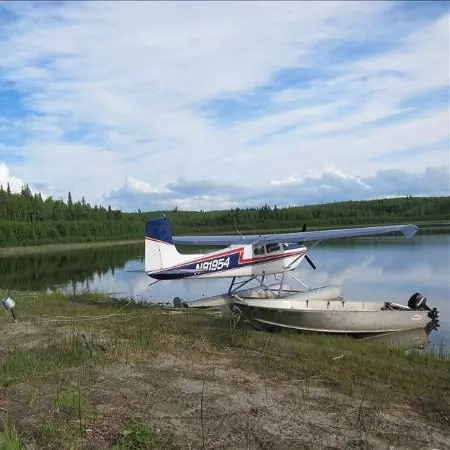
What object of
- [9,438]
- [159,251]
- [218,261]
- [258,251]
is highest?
[159,251]

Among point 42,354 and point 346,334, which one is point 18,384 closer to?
point 42,354

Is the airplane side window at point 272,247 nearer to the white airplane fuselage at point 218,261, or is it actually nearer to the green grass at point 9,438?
the white airplane fuselage at point 218,261

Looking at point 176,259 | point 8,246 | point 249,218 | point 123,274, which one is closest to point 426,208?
point 249,218

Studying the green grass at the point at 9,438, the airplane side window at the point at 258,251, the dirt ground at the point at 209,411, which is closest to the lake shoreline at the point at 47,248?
the airplane side window at the point at 258,251

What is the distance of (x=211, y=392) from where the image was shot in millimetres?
6129

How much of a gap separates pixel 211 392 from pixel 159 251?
8.54m

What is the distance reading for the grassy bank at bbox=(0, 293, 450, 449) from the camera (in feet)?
15.6

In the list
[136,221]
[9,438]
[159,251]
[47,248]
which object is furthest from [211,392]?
[136,221]

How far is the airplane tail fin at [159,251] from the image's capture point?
1441 cm

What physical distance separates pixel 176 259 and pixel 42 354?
688 centimetres

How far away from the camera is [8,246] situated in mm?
71062

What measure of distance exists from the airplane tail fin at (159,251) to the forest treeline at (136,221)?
62.4 m

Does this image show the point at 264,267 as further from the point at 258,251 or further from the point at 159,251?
the point at 159,251

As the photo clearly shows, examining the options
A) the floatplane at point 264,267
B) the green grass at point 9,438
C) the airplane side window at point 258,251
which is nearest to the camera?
the green grass at point 9,438
